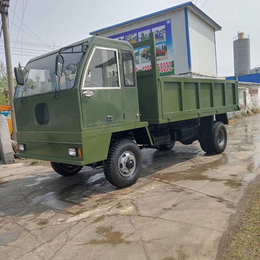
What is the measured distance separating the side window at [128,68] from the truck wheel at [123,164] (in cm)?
113

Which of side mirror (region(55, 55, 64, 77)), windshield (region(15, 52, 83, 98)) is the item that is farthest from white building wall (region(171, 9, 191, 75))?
side mirror (region(55, 55, 64, 77))

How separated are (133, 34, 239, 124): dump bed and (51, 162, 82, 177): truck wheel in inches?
82.6

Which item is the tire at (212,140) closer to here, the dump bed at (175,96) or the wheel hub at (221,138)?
the wheel hub at (221,138)

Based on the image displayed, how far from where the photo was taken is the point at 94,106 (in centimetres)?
449

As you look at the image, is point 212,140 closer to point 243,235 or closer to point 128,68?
point 128,68

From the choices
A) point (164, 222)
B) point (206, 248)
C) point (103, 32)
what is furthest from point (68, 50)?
point (103, 32)

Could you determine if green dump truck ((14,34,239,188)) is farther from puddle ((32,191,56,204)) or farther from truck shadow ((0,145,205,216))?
puddle ((32,191,56,204))

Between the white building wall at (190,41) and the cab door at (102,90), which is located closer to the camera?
the cab door at (102,90)

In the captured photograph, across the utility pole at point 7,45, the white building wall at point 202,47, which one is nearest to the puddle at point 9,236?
the utility pole at point 7,45

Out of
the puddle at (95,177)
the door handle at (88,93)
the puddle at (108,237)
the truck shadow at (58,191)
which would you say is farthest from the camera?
the puddle at (95,177)

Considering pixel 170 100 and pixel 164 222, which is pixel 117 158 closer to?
pixel 164 222

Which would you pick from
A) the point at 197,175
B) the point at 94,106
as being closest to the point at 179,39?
the point at 197,175

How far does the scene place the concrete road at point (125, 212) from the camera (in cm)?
306

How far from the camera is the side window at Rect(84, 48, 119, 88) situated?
14.8ft
